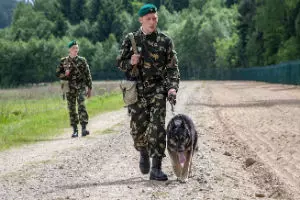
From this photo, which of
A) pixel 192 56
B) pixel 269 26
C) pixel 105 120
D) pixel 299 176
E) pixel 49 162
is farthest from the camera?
pixel 192 56

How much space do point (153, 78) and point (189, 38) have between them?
11437 centimetres

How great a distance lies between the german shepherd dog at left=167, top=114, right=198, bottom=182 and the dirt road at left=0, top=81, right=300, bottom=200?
19 cm

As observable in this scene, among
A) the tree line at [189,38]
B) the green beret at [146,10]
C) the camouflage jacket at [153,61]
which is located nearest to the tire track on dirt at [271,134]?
the camouflage jacket at [153,61]

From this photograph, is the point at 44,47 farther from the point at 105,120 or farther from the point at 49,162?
the point at 49,162

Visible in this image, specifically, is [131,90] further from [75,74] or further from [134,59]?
[75,74]

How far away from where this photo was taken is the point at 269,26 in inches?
2712

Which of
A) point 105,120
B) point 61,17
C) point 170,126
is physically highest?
point 61,17

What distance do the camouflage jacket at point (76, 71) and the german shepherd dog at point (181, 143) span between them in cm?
719

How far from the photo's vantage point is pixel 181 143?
7.12m

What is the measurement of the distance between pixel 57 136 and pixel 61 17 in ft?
619

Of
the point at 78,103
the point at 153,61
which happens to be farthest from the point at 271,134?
the point at 153,61

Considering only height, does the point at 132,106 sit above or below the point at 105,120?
above

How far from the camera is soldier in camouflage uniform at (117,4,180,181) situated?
7465mm

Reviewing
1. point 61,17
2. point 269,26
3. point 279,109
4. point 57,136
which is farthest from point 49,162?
point 61,17
